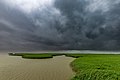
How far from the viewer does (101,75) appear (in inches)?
730

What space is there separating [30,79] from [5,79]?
3.15 m

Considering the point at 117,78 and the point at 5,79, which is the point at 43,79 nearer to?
the point at 5,79

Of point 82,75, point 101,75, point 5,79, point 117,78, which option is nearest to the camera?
point 117,78

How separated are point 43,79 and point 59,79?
6.76 ft

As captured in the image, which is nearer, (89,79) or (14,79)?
(89,79)

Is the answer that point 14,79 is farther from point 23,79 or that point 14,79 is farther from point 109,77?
point 109,77

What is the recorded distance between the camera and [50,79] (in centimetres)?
2259

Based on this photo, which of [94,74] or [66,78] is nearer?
[94,74]

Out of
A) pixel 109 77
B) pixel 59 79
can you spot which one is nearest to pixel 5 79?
pixel 59 79

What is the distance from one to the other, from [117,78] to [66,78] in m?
7.95

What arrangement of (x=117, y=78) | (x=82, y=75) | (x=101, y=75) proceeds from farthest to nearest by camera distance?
1. (x=82, y=75)
2. (x=101, y=75)
3. (x=117, y=78)

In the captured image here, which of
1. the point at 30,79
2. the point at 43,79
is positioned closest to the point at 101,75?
the point at 43,79

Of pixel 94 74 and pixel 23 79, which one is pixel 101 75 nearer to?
pixel 94 74

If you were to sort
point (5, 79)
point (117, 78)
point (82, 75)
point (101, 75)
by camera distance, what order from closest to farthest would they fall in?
1. point (117, 78)
2. point (101, 75)
3. point (82, 75)
4. point (5, 79)
